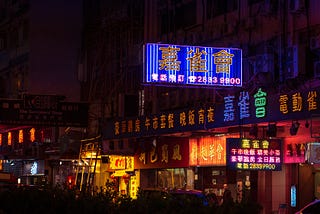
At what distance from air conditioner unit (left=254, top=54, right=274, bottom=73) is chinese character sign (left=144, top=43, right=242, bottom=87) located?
0.61 m

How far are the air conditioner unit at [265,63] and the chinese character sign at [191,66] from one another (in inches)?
24.1

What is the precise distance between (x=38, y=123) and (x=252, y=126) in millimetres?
11929

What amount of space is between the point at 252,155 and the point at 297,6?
5.09 meters

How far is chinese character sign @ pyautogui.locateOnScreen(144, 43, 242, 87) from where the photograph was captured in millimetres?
25531

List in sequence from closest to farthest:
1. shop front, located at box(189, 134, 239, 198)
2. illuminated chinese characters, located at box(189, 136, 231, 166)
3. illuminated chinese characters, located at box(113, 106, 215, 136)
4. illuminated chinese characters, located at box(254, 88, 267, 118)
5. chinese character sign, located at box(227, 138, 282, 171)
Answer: illuminated chinese characters, located at box(254, 88, 267, 118) → chinese character sign, located at box(227, 138, 282, 171) → illuminated chinese characters, located at box(113, 106, 215, 136) → illuminated chinese characters, located at box(189, 136, 231, 166) → shop front, located at box(189, 134, 239, 198)

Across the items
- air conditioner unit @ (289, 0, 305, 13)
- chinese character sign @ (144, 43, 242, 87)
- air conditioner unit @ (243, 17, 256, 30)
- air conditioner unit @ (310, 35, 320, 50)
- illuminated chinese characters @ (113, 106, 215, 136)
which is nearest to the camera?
air conditioner unit @ (310, 35, 320, 50)

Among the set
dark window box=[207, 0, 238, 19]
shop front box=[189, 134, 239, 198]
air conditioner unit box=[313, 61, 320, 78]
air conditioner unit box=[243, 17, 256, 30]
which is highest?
dark window box=[207, 0, 238, 19]

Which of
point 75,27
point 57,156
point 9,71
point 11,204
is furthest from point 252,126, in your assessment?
point 9,71

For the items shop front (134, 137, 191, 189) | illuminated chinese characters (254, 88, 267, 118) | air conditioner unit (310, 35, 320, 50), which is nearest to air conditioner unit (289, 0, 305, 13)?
air conditioner unit (310, 35, 320, 50)

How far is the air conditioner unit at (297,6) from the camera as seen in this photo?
79.5ft

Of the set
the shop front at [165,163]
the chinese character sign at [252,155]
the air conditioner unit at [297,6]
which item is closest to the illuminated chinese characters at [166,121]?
the shop front at [165,163]

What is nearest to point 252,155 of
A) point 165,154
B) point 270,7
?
point 270,7

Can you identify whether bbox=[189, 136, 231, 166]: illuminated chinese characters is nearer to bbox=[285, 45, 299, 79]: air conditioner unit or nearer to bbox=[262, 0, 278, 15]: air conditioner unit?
bbox=[285, 45, 299, 79]: air conditioner unit

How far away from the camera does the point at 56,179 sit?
43562 mm
